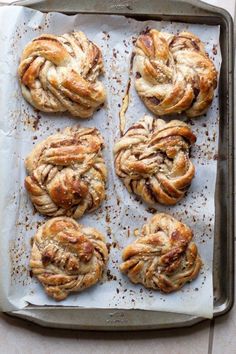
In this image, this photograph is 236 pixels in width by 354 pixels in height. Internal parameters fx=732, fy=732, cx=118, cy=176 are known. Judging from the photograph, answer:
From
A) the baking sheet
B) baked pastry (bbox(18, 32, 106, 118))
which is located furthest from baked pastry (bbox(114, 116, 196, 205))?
baked pastry (bbox(18, 32, 106, 118))

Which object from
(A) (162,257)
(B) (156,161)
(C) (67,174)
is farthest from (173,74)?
(A) (162,257)

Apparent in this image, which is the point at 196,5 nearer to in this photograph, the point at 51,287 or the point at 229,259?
the point at 229,259

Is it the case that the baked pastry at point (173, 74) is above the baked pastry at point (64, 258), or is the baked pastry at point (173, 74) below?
above

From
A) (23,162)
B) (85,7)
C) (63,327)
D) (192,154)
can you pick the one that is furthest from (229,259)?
(85,7)

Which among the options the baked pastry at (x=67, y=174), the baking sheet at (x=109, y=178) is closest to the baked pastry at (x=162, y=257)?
the baking sheet at (x=109, y=178)

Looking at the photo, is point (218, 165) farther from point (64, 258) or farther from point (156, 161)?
point (64, 258)

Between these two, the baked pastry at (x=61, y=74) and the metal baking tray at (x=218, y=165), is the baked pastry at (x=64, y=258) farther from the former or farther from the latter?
the baked pastry at (x=61, y=74)
